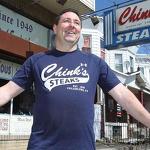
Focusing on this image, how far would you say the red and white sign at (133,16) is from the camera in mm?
18783

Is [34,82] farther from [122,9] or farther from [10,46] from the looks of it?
[122,9]

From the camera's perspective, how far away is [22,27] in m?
15.9

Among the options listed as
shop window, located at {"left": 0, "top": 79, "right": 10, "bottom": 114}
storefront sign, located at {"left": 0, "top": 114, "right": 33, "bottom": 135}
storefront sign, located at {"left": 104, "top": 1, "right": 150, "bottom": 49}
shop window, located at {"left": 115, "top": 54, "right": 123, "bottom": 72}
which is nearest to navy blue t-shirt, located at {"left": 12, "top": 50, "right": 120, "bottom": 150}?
storefront sign, located at {"left": 0, "top": 114, "right": 33, "bottom": 135}

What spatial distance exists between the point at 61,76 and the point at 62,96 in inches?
6.4

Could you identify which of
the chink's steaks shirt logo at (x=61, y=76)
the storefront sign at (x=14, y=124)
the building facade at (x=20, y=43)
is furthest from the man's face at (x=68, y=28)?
the storefront sign at (x=14, y=124)

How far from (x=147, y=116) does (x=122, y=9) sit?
1611 centimetres

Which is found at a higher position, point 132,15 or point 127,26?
point 132,15

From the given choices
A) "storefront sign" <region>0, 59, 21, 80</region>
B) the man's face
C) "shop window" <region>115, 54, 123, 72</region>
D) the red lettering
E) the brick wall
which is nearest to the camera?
the man's face

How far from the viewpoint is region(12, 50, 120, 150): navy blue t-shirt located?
134 inches

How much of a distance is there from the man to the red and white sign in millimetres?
15218

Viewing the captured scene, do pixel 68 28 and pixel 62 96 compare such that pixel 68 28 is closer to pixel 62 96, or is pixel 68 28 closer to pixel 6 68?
pixel 62 96

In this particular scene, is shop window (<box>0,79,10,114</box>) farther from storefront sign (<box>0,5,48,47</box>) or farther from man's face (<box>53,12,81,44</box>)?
man's face (<box>53,12,81,44</box>)

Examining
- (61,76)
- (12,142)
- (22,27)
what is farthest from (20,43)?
(61,76)

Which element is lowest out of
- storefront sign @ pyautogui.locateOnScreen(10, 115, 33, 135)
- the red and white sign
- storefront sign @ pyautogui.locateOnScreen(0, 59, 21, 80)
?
storefront sign @ pyautogui.locateOnScreen(10, 115, 33, 135)
